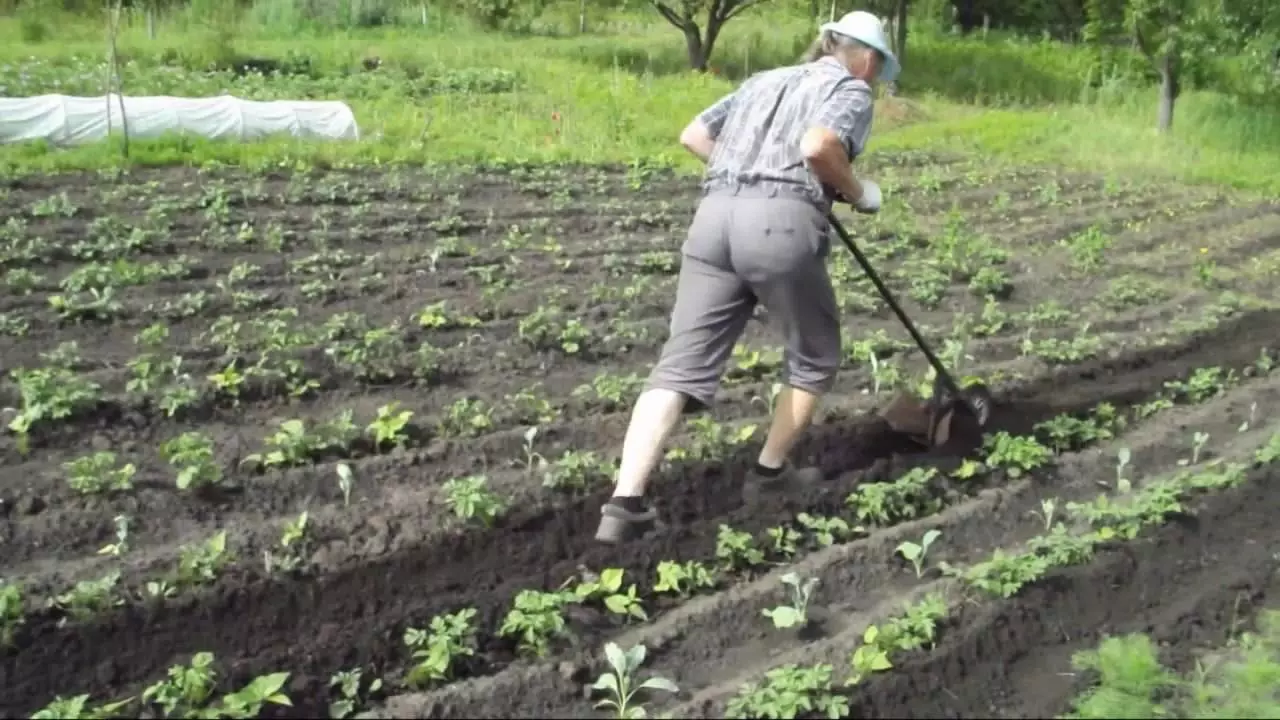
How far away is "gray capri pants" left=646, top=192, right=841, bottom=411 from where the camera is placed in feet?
13.9

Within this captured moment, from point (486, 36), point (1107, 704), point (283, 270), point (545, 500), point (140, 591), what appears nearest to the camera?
point (1107, 704)

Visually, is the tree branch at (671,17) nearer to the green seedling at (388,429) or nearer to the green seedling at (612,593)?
the green seedling at (388,429)

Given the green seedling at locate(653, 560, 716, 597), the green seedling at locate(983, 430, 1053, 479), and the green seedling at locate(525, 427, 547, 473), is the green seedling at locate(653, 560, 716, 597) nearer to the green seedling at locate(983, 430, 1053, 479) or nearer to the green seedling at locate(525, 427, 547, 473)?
the green seedling at locate(525, 427, 547, 473)

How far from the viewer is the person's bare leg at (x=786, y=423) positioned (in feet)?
15.2

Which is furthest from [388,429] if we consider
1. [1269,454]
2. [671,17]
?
[671,17]

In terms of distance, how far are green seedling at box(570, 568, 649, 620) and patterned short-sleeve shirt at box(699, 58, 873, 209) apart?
4.55 ft

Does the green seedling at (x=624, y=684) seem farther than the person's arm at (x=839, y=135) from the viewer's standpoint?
No

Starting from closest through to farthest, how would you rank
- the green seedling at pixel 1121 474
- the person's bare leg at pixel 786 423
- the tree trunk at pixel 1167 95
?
the person's bare leg at pixel 786 423, the green seedling at pixel 1121 474, the tree trunk at pixel 1167 95

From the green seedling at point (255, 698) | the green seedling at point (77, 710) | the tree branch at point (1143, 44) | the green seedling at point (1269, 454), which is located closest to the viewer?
the green seedling at point (77, 710)

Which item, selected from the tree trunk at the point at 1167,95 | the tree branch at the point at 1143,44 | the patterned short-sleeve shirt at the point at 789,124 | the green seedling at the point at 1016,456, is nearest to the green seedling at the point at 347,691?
the patterned short-sleeve shirt at the point at 789,124

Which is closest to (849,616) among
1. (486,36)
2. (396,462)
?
(396,462)

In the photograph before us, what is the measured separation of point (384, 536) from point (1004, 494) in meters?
2.33

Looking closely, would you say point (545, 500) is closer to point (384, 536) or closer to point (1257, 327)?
point (384, 536)

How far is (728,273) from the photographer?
4383 millimetres
